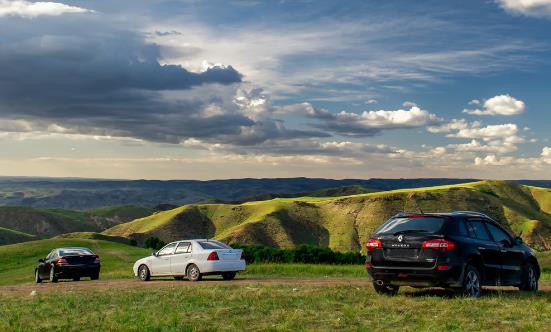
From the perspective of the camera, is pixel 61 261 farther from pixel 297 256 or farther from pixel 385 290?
pixel 297 256

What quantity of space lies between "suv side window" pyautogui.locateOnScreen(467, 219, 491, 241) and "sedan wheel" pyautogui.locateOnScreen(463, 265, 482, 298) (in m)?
0.85

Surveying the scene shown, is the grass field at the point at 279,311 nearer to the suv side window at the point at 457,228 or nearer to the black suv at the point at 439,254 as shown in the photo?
the black suv at the point at 439,254

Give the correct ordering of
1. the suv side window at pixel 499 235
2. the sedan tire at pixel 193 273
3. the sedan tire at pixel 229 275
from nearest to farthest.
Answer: the suv side window at pixel 499 235 → the sedan tire at pixel 193 273 → the sedan tire at pixel 229 275

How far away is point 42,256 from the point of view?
57.6m

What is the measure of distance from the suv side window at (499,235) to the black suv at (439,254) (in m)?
0.03

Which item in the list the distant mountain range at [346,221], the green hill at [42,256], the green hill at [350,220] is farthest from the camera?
the green hill at [350,220]

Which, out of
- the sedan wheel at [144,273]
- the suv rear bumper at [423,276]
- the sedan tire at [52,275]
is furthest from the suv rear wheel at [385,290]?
the sedan tire at [52,275]

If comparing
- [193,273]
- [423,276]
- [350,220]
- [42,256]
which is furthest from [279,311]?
[350,220]

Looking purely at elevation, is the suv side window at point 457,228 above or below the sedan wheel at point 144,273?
above

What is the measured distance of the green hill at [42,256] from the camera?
43781 mm

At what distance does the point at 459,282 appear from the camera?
516 inches

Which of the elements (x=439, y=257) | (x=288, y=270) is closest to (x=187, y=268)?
(x=288, y=270)

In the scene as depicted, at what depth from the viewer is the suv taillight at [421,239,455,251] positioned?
13.0 m

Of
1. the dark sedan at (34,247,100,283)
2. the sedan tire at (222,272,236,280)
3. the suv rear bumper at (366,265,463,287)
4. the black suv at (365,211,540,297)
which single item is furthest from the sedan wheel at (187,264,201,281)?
the suv rear bumper at (366,265,463,287)
